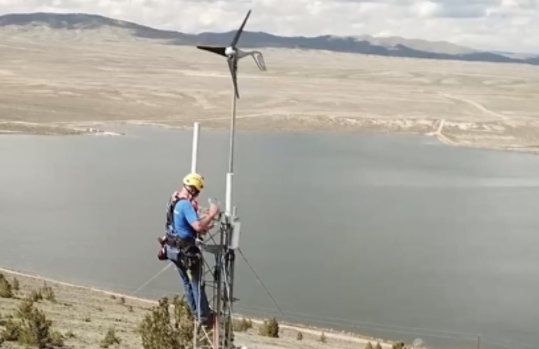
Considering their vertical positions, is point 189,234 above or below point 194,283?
above

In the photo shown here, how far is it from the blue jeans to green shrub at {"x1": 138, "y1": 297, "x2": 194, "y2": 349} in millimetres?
579

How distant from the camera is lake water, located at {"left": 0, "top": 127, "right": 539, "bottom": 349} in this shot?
15.5 meters

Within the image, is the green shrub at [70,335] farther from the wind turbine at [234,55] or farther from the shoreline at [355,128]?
the shoreline at [355,128]

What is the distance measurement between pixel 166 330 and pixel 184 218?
43.9 inches

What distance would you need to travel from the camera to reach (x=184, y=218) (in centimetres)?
467

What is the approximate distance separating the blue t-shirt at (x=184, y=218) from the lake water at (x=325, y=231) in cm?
986

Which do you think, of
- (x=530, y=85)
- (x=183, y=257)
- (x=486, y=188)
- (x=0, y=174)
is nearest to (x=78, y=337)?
(x=183, y=257)

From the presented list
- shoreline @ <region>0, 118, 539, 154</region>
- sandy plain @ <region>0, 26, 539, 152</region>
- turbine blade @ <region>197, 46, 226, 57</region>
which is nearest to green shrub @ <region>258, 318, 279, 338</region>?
turbine blade @ <region>197, 46, 226, 57</region>

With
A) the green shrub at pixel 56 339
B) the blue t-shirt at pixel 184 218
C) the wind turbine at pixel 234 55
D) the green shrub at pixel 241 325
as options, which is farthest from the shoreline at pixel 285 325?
the blue t-shirt at pixel 184 218

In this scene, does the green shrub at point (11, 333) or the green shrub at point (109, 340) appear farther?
the green shrub at point (109, 340)

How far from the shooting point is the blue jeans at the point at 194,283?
4793 millimetres

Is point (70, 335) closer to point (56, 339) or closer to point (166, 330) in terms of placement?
point (56, 339)

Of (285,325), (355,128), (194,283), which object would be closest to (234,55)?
(194,283)

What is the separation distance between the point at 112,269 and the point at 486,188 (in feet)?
61.5
